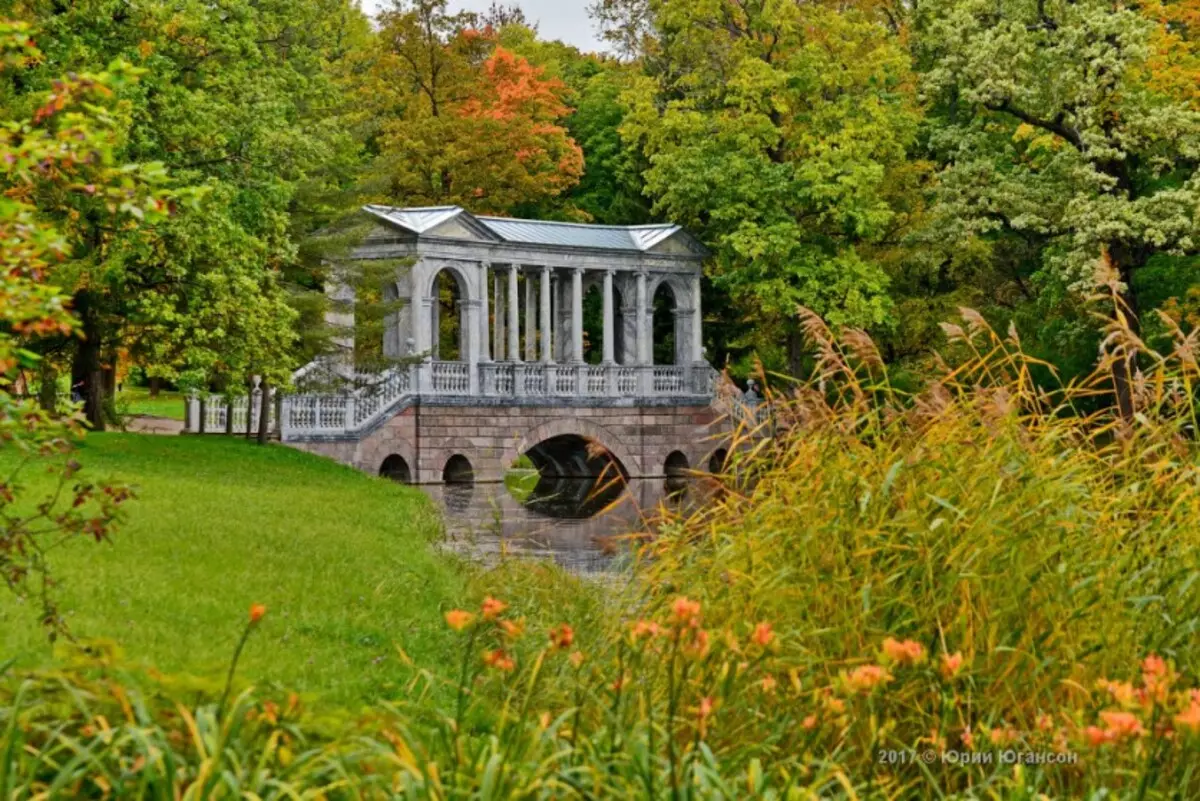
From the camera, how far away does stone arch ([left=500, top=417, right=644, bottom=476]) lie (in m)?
39.2

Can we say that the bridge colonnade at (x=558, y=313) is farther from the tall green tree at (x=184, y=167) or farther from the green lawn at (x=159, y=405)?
the tall green tree at (x=184, y=167)

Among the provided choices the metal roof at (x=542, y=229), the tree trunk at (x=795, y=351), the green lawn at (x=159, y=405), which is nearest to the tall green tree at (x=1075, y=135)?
the tree trunk at (x=795, y=351)

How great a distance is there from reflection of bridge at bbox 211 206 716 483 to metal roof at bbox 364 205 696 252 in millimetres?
45

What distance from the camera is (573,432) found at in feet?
131

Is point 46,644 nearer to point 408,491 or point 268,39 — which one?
point 408,491

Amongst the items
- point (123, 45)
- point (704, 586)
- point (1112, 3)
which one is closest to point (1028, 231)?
point (1112, 3)

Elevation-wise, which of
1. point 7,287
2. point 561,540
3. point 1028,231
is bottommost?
point 561,540

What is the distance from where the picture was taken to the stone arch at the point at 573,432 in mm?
39250

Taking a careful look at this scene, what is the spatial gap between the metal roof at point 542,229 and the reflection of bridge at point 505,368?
0.15ft

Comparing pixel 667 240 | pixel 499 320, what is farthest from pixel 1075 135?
pixel 499 320

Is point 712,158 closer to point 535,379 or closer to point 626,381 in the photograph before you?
point 626,381

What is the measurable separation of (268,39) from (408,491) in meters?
9.64

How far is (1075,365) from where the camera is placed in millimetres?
35844

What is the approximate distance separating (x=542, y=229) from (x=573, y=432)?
5.60m
